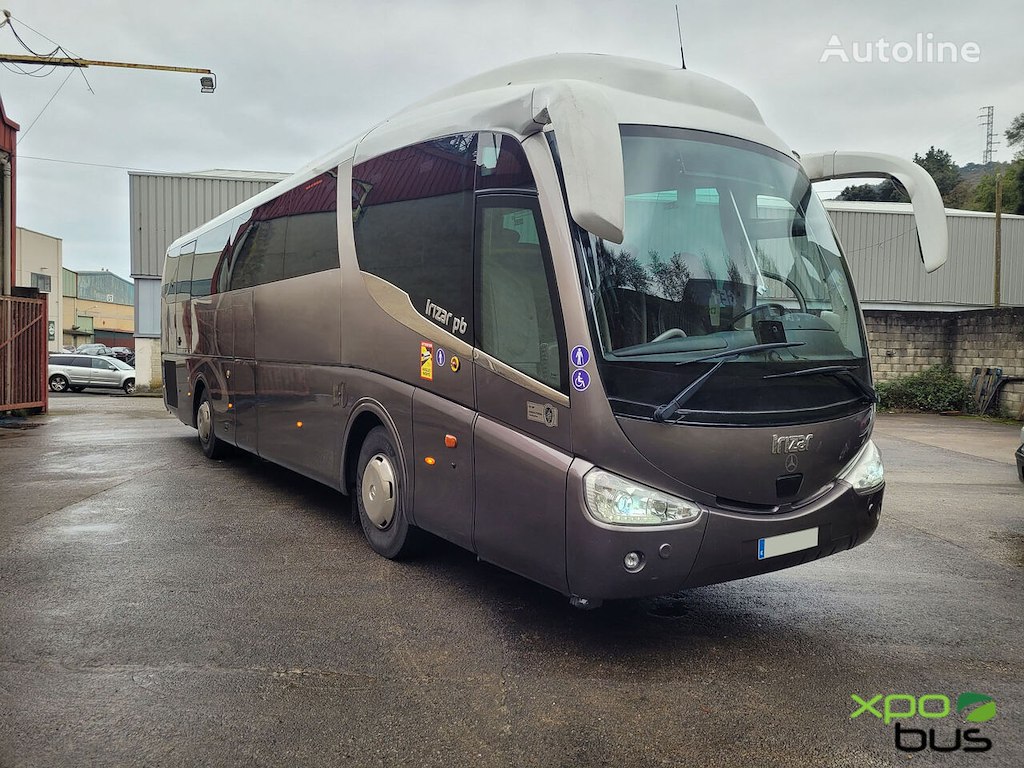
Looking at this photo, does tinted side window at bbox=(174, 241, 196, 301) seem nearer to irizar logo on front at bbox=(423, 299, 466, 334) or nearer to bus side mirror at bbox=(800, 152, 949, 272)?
irizar logo on front at bbox=(423, 299, 466, 334)

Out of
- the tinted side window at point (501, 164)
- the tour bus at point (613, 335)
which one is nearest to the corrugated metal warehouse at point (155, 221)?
the tour bus at point (613, 335)

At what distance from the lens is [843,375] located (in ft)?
14.2

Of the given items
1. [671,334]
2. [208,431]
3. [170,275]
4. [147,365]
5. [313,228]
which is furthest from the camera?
[147,365]

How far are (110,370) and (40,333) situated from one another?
12.2m

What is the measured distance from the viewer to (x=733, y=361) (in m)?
3.92

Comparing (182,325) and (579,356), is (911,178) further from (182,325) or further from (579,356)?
(182,325)

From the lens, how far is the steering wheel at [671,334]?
3.91m

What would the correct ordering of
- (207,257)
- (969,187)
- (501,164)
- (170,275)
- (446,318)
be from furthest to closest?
(969,187) → (170,275) → (207,257) → (446,318) → (501,164)

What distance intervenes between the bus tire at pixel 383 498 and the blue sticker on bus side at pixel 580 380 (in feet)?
6.07

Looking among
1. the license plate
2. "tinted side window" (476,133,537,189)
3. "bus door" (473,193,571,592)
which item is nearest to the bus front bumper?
the license plate

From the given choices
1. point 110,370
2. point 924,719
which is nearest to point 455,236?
point 924,719

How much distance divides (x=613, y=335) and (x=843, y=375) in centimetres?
134

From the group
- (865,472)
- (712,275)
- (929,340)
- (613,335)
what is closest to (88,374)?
(929,340)

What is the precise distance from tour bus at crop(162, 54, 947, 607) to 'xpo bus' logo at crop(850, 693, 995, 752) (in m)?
0.80
